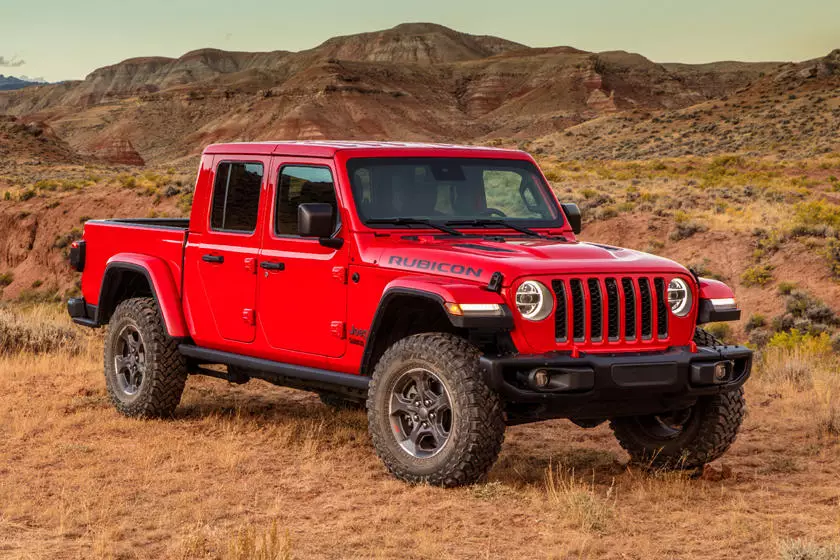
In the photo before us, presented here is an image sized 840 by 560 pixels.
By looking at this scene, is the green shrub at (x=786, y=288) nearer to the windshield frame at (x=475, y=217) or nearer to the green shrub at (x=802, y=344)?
the green shrub at (x=802, y=344)

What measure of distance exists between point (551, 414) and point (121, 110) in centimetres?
15531

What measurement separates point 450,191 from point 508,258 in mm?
1314

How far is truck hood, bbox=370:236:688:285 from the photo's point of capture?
6164 millimetres

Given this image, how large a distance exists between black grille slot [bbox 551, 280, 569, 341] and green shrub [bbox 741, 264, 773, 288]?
14.9 metres

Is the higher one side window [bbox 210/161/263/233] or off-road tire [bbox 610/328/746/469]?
side window [bbox 210/161/263/233]

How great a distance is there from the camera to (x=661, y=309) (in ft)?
21.3

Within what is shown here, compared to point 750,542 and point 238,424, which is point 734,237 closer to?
point 238,424

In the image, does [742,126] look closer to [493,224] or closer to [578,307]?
[493,224]

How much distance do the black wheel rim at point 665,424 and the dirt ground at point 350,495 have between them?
0.33 m

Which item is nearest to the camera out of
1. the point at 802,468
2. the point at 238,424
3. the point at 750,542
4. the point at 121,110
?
the point at 750,542

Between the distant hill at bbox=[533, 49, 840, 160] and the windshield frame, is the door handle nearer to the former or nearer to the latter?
the windshield frame

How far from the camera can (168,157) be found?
133000 mm

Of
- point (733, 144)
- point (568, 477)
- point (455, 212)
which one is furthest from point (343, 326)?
point (733, 144)

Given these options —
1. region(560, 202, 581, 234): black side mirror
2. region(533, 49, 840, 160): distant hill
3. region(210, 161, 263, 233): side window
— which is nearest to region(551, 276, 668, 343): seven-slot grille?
region(560, 202, 581, 234): black side mirror
